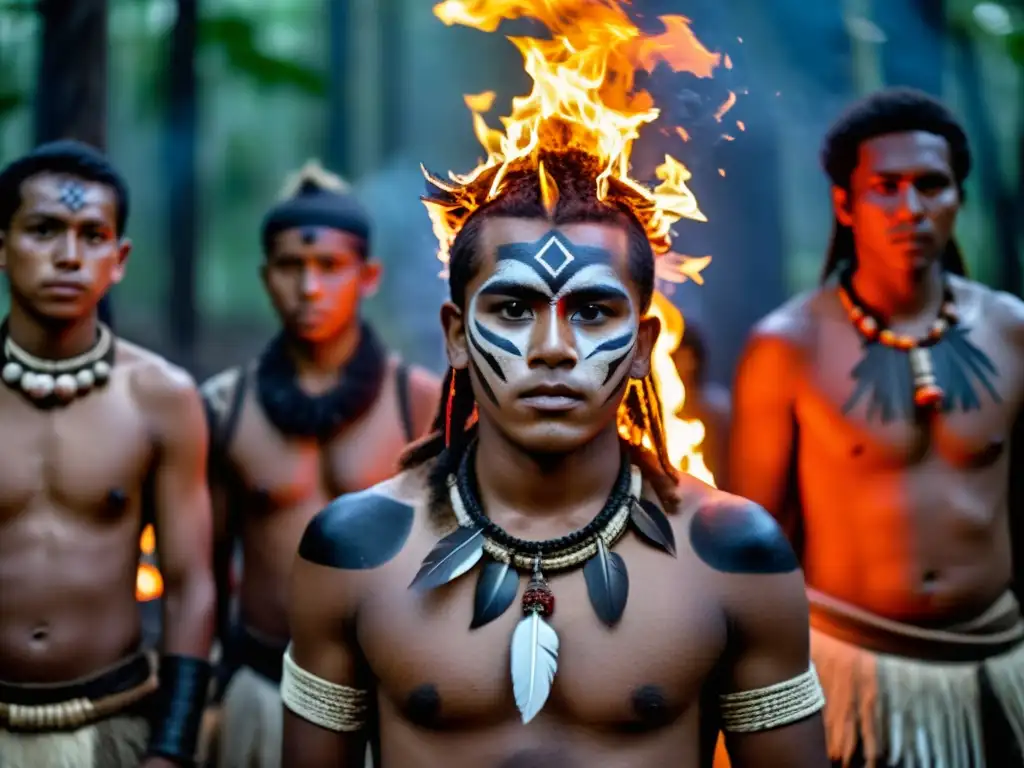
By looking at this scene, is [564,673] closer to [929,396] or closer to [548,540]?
[548,540]

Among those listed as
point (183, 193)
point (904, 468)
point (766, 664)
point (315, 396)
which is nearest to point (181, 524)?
point (315, 396)

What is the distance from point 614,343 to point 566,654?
687mm

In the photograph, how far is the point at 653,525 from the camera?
2750 millimetres

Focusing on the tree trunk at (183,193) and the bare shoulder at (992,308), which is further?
the tree trunk at (183,193)

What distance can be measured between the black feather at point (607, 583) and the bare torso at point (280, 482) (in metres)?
2.54

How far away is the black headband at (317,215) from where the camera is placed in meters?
5.44

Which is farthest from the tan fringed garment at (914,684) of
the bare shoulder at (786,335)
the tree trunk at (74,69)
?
the tree trunk at (74,69)

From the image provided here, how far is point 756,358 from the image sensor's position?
4355 mm

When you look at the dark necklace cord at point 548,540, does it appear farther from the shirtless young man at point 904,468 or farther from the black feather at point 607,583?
the shirtless young man at point 904,468

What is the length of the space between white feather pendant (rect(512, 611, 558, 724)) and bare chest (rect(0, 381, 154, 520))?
2044 mm

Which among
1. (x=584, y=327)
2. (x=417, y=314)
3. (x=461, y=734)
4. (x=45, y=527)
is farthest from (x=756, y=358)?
(x=417, y=314)

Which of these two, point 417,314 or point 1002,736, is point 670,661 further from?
point 417,314

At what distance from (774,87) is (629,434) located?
5.46 metres

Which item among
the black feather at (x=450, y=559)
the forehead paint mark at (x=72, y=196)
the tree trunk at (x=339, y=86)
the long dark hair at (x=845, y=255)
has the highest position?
the tree trunk at (x=339, y=86)
